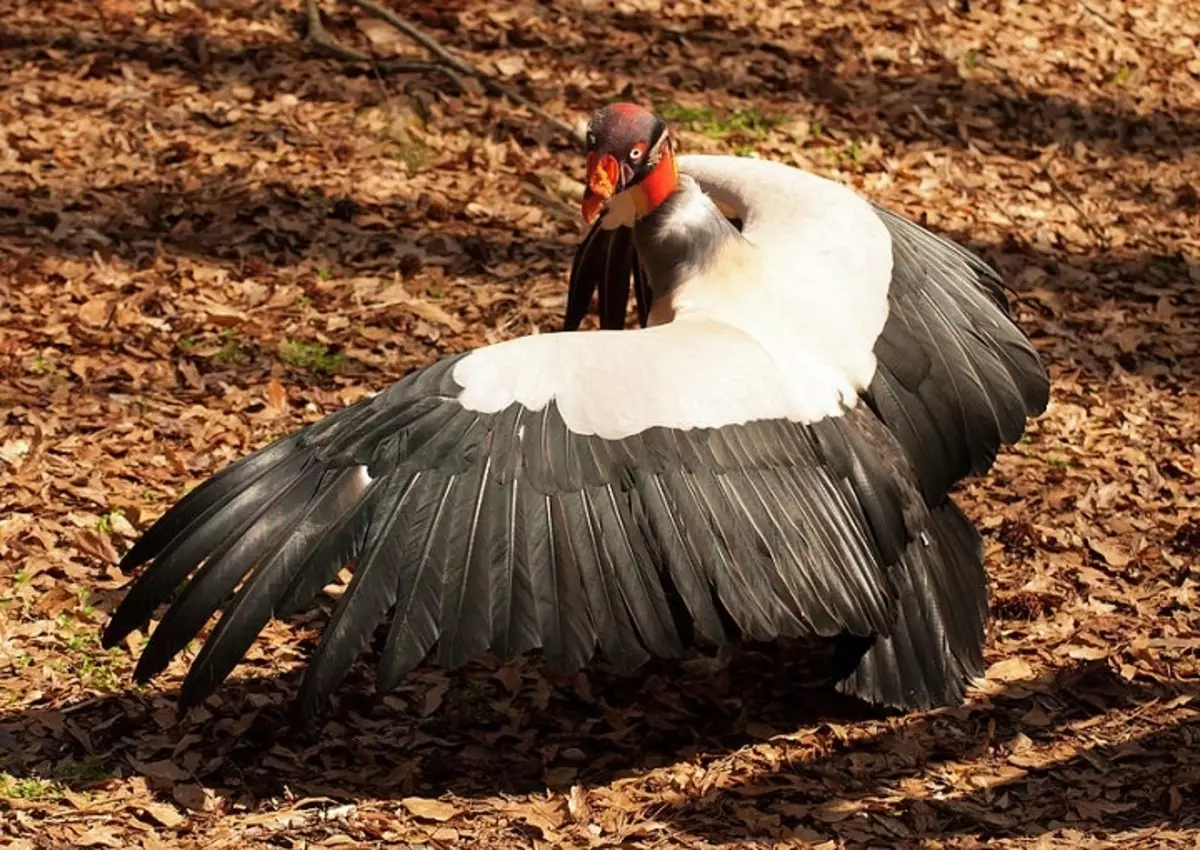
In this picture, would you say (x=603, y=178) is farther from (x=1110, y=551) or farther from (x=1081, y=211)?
(x=1081, y=211)

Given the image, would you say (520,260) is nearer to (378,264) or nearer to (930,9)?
(378,264)

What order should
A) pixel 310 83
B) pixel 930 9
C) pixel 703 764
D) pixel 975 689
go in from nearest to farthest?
pixel 703 764 → pixel 975 689 → pixel 310 83 → pixel 930 9

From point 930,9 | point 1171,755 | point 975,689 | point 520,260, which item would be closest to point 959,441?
point 975,689

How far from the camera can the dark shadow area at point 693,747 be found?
458 cm

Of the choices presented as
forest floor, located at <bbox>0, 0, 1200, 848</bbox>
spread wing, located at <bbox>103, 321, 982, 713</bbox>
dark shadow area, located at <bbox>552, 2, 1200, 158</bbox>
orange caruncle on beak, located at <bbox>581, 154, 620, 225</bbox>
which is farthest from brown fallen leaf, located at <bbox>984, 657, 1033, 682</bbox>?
dark shadow area, located at <bbox>552, 2, 1200, 158</bbox>

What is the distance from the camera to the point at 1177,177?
29.2ft

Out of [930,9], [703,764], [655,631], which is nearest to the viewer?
[655,631]

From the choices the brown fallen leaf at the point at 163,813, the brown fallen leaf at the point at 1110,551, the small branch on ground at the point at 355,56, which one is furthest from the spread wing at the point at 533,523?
the small branch on ground at the point at 355,56

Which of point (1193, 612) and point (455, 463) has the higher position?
point (455, 463)

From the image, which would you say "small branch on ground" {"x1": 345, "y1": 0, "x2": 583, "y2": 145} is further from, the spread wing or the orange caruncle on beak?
the spread wing

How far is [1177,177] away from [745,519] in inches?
214

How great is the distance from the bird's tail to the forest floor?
0.56 ft

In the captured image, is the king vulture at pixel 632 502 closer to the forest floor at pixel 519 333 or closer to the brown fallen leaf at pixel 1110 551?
the forest floor at pixel 519 333

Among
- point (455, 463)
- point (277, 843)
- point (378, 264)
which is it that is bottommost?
point (277, 843)
